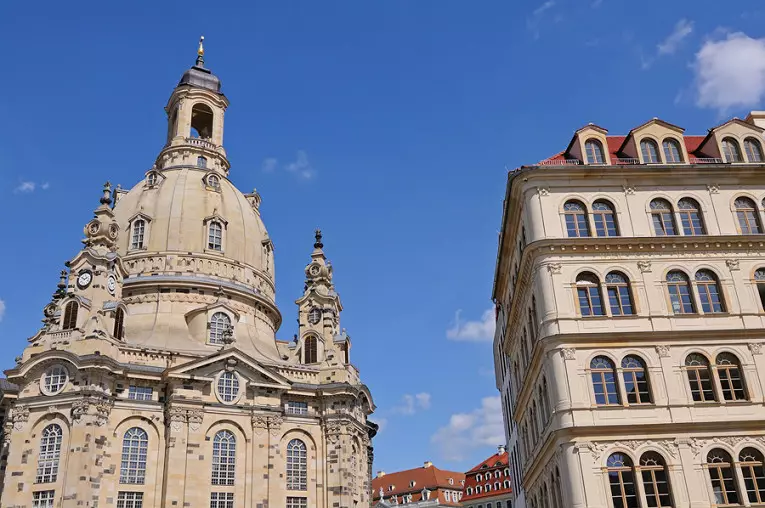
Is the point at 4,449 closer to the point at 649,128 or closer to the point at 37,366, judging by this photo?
the point at 37,366

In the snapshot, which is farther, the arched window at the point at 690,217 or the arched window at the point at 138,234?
the arched window at the point at 138,234

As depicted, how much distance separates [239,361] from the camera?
52.7 meters

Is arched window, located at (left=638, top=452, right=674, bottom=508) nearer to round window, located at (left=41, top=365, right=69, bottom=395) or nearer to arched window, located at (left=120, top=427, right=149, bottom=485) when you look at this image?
arched window, located at (left=120, top=427, right=149, bottom=485)

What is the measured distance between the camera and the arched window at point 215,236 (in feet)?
203

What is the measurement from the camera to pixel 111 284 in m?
54.9

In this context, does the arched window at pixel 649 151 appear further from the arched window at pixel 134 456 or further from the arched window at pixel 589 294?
the arched window at pixel 134 456

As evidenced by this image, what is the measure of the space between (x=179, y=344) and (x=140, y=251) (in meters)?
10.3

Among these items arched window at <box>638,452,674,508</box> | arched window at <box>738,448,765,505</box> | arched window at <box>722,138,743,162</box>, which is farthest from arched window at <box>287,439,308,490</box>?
arched window at <box>722,138,743,162</box>

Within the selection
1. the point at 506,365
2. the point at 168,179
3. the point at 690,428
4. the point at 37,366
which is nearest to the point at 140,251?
the point at 168,179

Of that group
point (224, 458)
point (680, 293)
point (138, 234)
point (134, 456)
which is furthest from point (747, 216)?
point (138, 234)

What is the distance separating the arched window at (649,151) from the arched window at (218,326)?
34.7 meters

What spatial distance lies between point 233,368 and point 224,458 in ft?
20.7

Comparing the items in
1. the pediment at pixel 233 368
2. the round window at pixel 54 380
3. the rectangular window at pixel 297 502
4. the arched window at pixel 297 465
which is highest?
the pediment at pixel 233 368

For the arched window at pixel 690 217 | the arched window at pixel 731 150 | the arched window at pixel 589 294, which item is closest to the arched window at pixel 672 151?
the arched window at pixel 690 217
